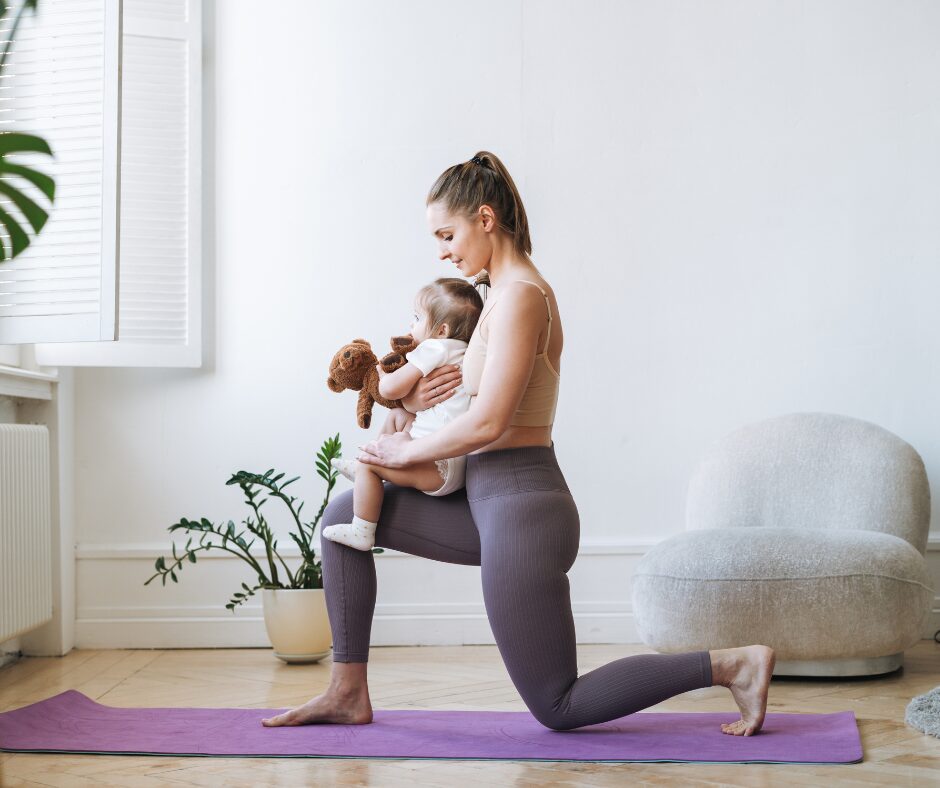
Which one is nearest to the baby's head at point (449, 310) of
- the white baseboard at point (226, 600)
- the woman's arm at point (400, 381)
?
the woman's arm at point (400, 381)

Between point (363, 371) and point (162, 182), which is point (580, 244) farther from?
point (363, 371)

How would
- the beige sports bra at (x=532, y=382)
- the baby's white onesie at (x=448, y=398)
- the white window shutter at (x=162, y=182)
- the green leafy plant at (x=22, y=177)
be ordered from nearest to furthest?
the green leafy plant at (x=22, y=177) < the beige sports bra at (x=532, y=382) < the baby's white onesie at (x=448, y=398) < the white window shutter at (x=162, y=182)

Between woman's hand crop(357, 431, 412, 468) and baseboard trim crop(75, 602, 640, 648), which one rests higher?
woman's hand crop(357, 431, 412, 468)

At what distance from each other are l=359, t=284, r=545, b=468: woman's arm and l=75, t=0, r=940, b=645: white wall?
172 cm

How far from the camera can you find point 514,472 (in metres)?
2.20

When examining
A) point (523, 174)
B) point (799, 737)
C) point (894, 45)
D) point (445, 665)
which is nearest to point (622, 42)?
point (523, 174)

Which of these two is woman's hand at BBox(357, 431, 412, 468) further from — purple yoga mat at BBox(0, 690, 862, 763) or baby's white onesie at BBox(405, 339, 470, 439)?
purple yoga mat at BBox(0, 690, 862, 763)

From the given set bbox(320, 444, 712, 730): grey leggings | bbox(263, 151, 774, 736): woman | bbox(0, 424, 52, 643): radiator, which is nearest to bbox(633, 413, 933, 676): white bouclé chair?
bbox(263, 151, 774, 736): woman

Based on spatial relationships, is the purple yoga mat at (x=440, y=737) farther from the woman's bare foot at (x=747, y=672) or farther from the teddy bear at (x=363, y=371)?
the teddy bear at (x=363, y=371)

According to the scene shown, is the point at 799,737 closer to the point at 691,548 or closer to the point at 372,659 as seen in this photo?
the point at 691,548

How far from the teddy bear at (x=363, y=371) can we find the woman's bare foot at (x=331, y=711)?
1.94ft

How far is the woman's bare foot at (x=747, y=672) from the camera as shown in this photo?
213 cm

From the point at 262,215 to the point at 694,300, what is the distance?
1576mm

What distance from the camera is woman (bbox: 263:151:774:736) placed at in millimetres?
2105
